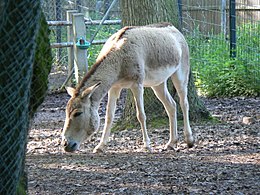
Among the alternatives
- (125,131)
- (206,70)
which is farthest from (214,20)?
(125,131)

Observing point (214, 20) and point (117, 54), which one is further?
point (214, 20)

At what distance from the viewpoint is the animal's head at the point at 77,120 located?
7629 millimetres

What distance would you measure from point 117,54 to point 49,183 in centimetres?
229

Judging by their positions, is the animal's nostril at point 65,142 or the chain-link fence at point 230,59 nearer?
the animal's nostril at point 65,142

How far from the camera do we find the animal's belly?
8.45 metres

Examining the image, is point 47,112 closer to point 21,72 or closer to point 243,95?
point 243,95

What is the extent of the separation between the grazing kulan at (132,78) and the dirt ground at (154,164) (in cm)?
32

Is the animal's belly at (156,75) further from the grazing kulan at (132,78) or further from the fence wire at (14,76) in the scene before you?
the fence wire at (14,76)

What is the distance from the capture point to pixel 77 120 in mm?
7688

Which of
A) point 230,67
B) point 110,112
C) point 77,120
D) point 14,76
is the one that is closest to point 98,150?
point 110,112

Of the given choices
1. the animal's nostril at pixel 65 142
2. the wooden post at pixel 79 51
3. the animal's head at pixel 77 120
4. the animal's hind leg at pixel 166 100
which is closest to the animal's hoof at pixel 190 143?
the animal's hind leg at pixel 166 100

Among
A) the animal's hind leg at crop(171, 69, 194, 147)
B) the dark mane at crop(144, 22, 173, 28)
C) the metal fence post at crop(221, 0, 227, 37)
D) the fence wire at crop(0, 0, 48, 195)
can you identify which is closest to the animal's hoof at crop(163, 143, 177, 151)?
the animal's hind leg at crop(171, 69, 194, 147)

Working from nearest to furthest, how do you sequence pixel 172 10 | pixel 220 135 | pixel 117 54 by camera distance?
1. pixel 117 54
2. pixel 220 135
3. pixel 172 10

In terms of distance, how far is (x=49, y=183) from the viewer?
6355 mm
